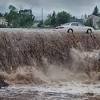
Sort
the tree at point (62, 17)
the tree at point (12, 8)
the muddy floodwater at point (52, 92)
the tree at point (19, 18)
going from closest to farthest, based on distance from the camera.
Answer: the muddy floodwater at point (52, 92)
the tree at point (19, 18)
the tree at point (62, 17)
the tree at point (12, 8)

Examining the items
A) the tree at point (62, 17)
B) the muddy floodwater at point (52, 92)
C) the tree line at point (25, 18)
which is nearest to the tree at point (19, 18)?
the tree line at point (25, 18)

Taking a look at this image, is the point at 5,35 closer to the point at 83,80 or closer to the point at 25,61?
the point at 25,61

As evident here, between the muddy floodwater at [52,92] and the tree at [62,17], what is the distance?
27.2m

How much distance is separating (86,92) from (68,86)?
1.41m

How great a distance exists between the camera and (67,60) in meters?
18.8

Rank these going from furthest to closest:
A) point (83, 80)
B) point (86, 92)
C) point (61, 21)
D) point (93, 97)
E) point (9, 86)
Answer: point (61, 21) → point (83, 80) → point (9, 86) → point (86, 92) → point (93, 97)

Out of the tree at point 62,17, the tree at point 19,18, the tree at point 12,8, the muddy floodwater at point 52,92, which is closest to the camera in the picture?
the muddy floodwater at point 52,92

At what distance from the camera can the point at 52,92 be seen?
1428cm

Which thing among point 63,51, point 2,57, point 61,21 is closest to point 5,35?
point 2,57

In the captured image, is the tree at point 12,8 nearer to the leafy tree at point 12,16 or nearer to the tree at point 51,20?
the leafy tree at point 12,16

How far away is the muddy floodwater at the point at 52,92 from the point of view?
43.8ft

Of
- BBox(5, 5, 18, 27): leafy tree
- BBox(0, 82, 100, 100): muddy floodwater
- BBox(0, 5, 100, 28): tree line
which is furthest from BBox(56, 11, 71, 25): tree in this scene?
BBox(0, 82, 100, 100): muddy floodwater

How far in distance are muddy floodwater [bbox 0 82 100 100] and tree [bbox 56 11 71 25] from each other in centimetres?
2725

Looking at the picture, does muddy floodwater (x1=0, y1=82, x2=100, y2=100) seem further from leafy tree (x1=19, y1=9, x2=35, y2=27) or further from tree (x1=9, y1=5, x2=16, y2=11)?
tree (x1=9, y1=5, x2=16, y2=11)
